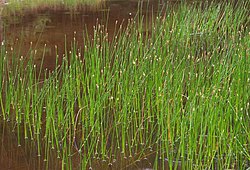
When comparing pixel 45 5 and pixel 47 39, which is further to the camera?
pixel 45 5

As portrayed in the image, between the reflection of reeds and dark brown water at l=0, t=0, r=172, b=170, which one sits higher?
the reflection of reeds

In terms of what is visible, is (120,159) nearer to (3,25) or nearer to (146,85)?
(146,85)

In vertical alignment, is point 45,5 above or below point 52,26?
above

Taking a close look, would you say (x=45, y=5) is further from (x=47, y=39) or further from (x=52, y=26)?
(x=47, y=39)

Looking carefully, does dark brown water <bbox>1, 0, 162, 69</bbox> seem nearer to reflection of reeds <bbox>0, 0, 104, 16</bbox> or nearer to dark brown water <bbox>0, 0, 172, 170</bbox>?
dark brown water <bbox>0, 0, 172, 170</bbox>

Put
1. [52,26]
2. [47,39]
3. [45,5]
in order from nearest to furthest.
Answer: [47,39], [52,26], [45,5]

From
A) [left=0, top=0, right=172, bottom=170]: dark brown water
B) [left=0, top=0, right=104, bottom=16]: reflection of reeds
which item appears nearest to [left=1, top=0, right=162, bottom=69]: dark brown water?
[left=0, top=0, right=172, bottom=170]: dark brown water

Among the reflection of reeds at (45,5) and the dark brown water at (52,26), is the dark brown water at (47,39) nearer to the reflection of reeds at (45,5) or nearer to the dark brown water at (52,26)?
the dark brown water at (52,26)

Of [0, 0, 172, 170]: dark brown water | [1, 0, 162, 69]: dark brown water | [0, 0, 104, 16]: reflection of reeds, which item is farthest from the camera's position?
[0, 0, 104, 16]: reflection of reeds

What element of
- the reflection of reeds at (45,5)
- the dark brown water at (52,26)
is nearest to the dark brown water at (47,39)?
the dark brown water at (52,26)

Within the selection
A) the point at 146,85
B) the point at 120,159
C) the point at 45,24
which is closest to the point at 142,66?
the point at 146,85

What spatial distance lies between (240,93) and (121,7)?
9837mm

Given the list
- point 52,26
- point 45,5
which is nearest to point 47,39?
point 52,26

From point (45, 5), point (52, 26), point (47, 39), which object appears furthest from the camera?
point (45, 5)
